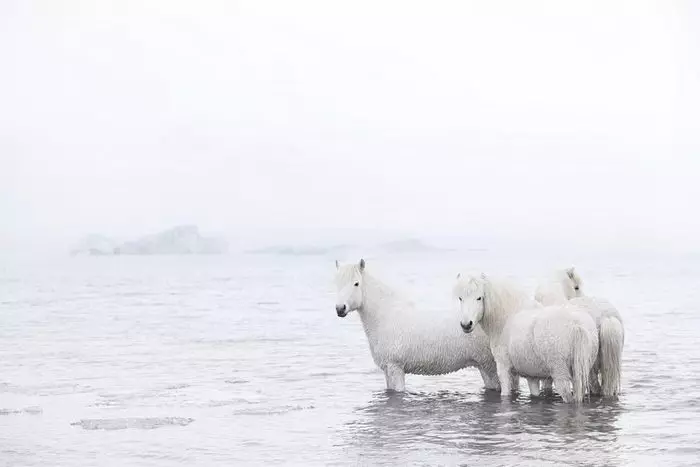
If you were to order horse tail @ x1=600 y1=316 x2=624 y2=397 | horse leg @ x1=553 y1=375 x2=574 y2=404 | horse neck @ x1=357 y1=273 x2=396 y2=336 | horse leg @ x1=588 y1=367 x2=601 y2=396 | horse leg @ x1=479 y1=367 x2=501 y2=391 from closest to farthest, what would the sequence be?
horse leg @ x1=553 y1=375 x2=574 y2=404, horse tail @ x1=600 y1=316 x2=624 y2=397, horse leg @ x1=588 y1=367 x2=601 y2=396, horse leg @ x1=479 y1=367 x2=501 y2=391, horse neck @ x1=357 y1=273 x2=396 y2=336

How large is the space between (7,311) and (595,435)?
3048 centimetres

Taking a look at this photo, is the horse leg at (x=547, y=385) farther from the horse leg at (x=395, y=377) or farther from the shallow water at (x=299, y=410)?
the horse leg at (x=395, y=377)

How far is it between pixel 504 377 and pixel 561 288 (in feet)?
6.01

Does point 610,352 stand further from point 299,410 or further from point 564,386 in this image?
point 299,410

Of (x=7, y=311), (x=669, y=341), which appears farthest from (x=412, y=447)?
(x=7, y=311)

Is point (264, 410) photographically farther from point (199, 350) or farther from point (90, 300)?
point (90, 300)

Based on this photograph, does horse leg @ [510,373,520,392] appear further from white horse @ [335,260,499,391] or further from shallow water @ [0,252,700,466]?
white horse @ [335,260,499,391]

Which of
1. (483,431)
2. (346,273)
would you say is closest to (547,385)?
(483,431)

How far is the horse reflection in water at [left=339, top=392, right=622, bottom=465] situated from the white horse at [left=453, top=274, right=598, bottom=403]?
1.31 feet

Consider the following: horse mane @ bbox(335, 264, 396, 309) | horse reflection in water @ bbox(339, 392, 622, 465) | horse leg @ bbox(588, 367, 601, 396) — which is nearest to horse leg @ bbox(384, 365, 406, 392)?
horse reflection in water @ bbox(339, 392, 622, 465)

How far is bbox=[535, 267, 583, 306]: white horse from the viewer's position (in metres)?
13.1

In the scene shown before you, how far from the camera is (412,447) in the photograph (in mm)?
9586

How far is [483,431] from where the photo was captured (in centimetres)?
1027

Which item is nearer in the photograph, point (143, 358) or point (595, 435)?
point (595, 435)
